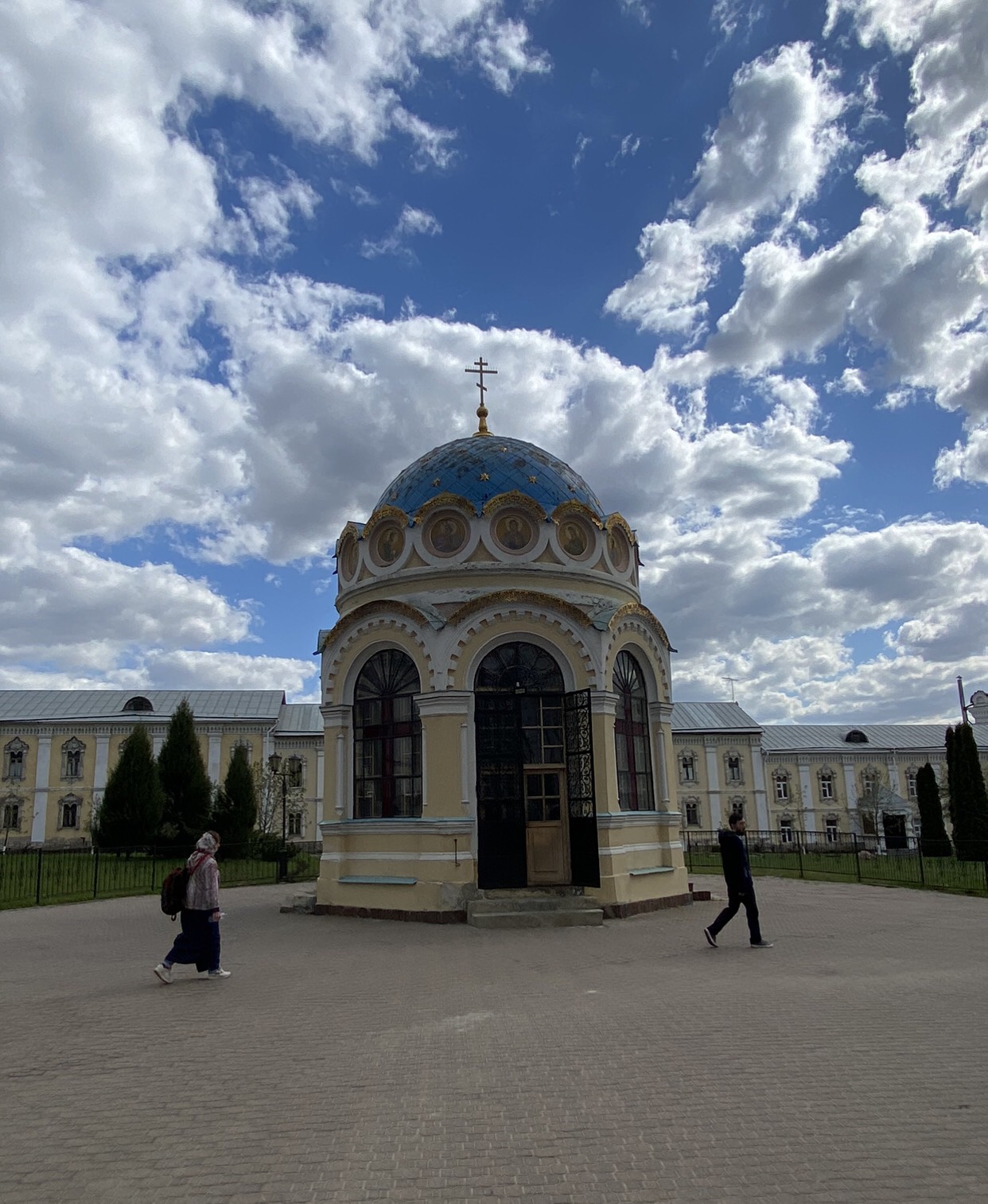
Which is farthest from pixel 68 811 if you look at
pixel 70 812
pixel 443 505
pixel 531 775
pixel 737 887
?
pixel 737 887

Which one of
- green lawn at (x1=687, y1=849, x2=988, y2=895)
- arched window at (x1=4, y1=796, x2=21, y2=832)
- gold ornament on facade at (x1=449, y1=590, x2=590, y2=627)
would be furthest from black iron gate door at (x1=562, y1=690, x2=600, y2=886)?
arched window at (x1=4, y1=796, x2=21, y2=832)

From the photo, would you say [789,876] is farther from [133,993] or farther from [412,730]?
[133,993]

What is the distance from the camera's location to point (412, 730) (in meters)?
15.7

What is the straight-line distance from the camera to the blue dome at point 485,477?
16.9 meters

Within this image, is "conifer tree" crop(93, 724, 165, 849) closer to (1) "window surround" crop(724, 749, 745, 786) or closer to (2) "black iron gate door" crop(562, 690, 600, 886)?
(2) "black iron gate door" crop(562, 690, 600, 886)

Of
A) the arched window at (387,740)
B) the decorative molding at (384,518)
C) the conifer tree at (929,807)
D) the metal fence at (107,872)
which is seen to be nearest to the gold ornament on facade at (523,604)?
the arched window at (387,740)

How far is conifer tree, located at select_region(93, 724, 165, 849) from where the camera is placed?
32812 mm

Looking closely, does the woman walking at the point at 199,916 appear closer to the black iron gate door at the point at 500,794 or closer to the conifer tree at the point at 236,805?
the black iron gate door at the point at 500,794

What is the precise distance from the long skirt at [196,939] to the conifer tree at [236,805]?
26066 millimetres

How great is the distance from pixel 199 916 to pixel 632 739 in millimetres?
9022

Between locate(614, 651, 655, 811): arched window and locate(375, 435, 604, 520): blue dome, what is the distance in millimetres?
3145

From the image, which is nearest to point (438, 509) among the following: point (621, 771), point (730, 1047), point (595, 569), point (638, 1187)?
point (595, 569)

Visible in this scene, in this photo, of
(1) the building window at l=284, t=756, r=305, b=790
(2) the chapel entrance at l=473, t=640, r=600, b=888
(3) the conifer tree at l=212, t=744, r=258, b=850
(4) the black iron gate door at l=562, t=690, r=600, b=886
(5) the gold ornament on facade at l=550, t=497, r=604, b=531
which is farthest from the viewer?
(1) the building window at l=284, t=756, r=305, b=790

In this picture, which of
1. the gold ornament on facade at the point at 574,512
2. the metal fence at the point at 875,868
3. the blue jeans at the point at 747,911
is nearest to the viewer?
the blue jeans at the point at 747,911
